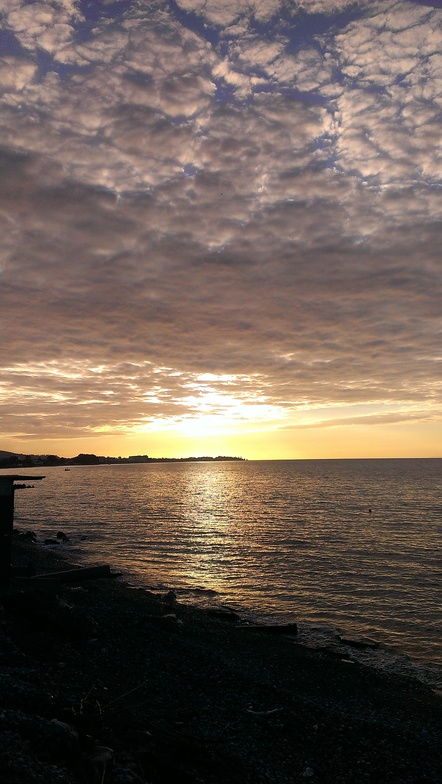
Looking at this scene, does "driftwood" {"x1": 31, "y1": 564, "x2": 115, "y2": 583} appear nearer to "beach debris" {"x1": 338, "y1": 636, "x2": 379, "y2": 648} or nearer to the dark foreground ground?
the dark foreground ground

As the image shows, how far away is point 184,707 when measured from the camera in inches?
476

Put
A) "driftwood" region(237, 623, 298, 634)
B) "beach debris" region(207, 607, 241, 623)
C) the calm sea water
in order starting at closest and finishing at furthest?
1. "driftwood" region(237, 623, 298, 634)
2. "beach debris" region(207, 607, 241, 623)
3. the calm sea water

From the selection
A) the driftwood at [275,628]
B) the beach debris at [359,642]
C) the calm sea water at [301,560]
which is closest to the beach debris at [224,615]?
the driftwood at [275,628]

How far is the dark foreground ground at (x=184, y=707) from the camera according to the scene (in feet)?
28.0

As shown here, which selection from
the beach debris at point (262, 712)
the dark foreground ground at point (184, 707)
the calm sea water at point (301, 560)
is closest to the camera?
the dark foreground ground at point (184, 707)

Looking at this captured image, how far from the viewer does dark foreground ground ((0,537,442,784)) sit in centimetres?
852

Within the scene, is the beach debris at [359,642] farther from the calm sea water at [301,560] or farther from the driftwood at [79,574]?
the driftwood at [79,574]

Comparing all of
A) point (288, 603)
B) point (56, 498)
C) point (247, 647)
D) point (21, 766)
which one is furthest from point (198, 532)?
point (56, 498)

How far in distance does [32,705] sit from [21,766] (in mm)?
2891

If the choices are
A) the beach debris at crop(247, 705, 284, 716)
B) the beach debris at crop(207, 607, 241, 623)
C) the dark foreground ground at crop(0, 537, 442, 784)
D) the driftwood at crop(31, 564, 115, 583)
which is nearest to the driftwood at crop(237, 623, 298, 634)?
the beach debris at crop(207, 607, 241, 623)

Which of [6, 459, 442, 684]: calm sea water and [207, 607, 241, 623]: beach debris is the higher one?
[207, 607, 241, 623]: beach debris

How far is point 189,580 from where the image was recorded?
31.0m

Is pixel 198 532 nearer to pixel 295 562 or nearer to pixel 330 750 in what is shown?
pixel 295 562

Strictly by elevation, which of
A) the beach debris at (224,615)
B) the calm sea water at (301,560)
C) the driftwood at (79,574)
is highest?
the driftwood at (79,574)
